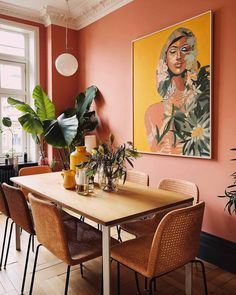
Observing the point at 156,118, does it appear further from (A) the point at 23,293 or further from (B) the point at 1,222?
(B) the point at 1,222

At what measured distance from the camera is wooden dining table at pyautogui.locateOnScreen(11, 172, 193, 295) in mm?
1658

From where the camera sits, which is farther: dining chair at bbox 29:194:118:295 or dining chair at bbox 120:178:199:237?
dining chair at bbox 120:178:199:237

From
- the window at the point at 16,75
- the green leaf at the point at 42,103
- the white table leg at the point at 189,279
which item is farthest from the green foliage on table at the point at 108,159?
the window at the point at 16,75

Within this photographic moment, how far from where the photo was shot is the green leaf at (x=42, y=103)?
168 inches

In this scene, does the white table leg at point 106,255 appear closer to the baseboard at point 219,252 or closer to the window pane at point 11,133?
the baseboard at point 219,252

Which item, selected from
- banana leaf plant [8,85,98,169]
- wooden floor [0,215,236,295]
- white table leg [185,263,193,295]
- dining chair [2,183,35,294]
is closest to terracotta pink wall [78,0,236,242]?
banana leaf plant [8,85,98,169]

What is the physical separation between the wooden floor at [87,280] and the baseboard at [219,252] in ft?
0.21

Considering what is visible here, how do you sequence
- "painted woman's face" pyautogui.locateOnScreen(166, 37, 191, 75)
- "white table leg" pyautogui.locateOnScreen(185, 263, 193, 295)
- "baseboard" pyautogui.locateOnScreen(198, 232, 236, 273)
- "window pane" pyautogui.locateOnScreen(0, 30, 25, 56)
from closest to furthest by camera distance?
"white table leg" pyautogui.locateOnScreen(185, 263, 193, 295) → "baseboard" pyautogui.locateOnScreen(198, 232, 236, 273) → "painted woman's face" pyautogui.locateOnScreen(166, 37, 191, 75) → "window pane" pyautogui.locateOnScreen(0, 30, 25, 56)

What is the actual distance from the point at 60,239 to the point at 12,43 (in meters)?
3.86

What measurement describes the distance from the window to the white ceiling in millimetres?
222

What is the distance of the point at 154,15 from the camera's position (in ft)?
10.8

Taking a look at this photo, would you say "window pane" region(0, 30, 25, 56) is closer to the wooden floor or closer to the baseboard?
the wooden floor

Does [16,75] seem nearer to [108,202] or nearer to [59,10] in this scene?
[59,10]

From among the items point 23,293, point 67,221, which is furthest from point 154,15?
point 23,293
